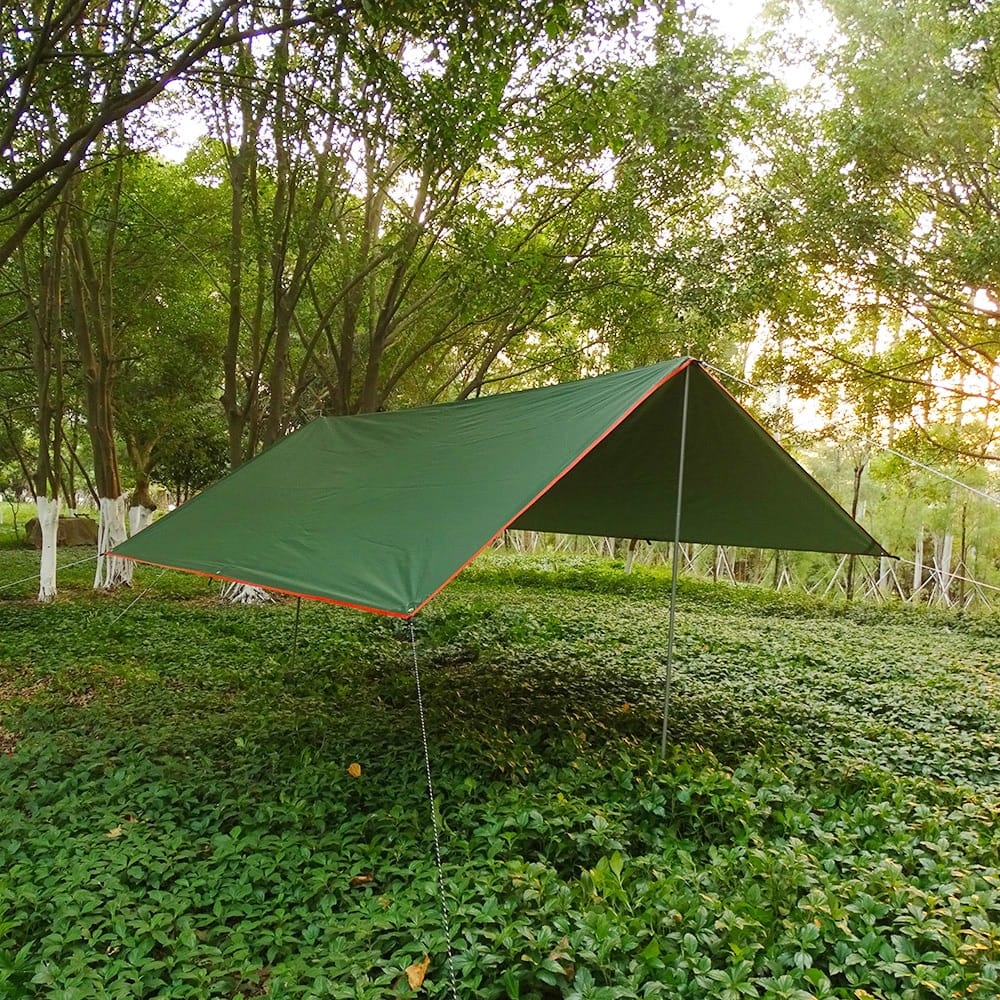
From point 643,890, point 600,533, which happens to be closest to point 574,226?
point 600,533

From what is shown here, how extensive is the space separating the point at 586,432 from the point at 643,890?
1.63m

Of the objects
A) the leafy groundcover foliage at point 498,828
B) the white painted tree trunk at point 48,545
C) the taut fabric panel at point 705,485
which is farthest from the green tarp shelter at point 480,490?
the white painted tree trunk at point 48,545

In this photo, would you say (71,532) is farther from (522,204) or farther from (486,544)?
(486,544)

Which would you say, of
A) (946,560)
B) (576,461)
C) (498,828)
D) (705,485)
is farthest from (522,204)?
(946,560)

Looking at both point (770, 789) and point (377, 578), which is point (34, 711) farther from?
point (770, 789)

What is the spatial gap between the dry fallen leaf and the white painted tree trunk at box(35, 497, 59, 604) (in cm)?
716

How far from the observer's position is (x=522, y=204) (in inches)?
303

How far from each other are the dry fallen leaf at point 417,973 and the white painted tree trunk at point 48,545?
716 cm

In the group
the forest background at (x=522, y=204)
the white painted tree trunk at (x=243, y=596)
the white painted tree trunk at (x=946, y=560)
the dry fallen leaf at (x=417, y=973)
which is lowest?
the dry fallen leaf at (x=417, y=973)

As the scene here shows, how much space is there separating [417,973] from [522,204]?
743cm

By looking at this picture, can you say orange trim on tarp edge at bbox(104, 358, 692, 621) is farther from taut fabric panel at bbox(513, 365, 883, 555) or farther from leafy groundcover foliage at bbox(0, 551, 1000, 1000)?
leafy groundcover foliage at bbox(0, 551, 1000, 1000)

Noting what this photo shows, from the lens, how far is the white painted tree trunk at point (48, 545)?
7335 millimetres

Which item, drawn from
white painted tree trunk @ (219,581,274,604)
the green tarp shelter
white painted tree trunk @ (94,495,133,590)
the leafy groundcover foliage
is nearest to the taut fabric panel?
the green tarp shelter

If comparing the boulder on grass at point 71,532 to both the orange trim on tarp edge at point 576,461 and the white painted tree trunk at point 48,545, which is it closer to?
the white painted tree trunk at point 48,545
